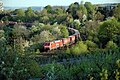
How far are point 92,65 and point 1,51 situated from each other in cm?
171

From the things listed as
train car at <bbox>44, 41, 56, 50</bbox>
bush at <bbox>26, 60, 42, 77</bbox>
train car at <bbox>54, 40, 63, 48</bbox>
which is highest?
bush at <bbox>26, 60, 42, 77</bbox>

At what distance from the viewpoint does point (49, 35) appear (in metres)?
25.8

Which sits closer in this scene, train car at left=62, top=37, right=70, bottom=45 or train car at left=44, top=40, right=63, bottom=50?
train car at left=44, top=40, right=63, bottom=50

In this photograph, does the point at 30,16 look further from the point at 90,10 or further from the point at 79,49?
the point at 79,49

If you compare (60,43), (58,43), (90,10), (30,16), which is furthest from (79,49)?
(90,10)

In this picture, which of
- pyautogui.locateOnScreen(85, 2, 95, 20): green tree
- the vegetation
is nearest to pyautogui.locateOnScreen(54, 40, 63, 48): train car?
the vegetation

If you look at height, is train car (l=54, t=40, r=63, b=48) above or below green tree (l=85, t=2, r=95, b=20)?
above

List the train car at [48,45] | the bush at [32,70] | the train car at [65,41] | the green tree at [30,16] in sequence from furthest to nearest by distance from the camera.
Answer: the green tree at [30,16], the train car at [65,41], the train car at [48,45], the bush at [32,70]

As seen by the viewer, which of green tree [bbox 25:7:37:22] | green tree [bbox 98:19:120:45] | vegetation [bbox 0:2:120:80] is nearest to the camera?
vegetation [bbox 0:2:120:80]

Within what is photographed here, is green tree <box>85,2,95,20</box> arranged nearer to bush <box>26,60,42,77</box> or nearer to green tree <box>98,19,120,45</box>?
green tree <box>98,19,120,45</box>

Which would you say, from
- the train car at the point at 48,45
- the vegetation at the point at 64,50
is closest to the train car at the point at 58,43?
the train car at the point at 48,45

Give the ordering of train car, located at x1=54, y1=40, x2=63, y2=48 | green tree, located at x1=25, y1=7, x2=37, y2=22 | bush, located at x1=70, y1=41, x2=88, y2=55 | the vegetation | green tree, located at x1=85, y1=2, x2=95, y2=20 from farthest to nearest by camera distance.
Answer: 1. green tree, located at x1=85, y1=2, x2=95, y2=20
2. green tree, located at x1=25, y1=7, x2=37, y2=22
3. train car, located at x1=54, y1=40, x2=63, y2=48
4. bush, located at x1=70, y1=41, x2=88, y2=55
5. the vegetation

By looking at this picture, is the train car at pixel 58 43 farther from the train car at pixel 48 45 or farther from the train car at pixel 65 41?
the train car at pixel 48 45

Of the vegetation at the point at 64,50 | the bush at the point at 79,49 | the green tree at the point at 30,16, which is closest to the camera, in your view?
the vegetation at the point at 64,50
